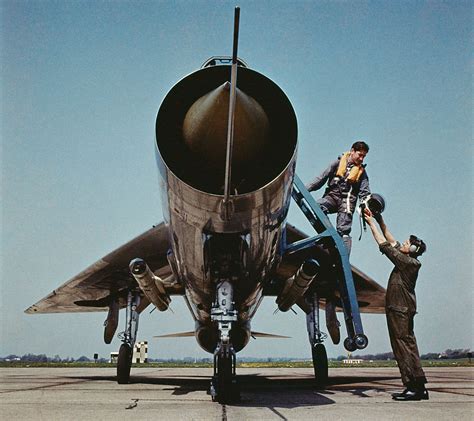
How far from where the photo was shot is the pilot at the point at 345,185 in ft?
21.0

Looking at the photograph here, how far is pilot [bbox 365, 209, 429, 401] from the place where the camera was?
5.24m

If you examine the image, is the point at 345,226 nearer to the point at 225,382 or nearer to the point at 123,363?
the point at 225,382

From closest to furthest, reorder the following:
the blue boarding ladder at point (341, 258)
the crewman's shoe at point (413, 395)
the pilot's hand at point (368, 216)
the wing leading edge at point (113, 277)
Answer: the crewman's shoe at point (413, 395) < the pilot's hand at point (368, 216) < the blue boarding ladder at point (341, 258) < the wing leading edge at point (113, 277)

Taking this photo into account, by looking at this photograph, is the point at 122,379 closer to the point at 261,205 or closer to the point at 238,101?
the point at 261,205

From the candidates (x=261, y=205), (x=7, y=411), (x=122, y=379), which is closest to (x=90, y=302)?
(x=122, y=379)

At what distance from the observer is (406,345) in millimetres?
5238

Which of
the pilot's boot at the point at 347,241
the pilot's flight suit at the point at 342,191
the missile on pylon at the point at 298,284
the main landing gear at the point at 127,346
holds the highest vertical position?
the pilot's flight suit at the point at 342,191

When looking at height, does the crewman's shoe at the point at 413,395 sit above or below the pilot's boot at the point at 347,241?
below

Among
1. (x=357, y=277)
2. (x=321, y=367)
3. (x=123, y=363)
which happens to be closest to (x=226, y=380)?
(x=321, y=367)

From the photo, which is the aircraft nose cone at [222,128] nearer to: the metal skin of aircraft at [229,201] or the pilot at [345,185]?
the metal skin of aircraft at [229,201]

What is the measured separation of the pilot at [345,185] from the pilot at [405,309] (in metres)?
1.07

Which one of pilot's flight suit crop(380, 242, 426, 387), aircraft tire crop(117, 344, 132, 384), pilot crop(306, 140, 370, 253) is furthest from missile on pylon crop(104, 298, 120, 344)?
pilot's flight suit crop(380, 242, 426, 387)

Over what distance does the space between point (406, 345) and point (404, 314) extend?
33cm

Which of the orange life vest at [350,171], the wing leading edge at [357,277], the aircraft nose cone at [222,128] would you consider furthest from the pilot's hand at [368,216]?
the wing leading edge at [357,277]
